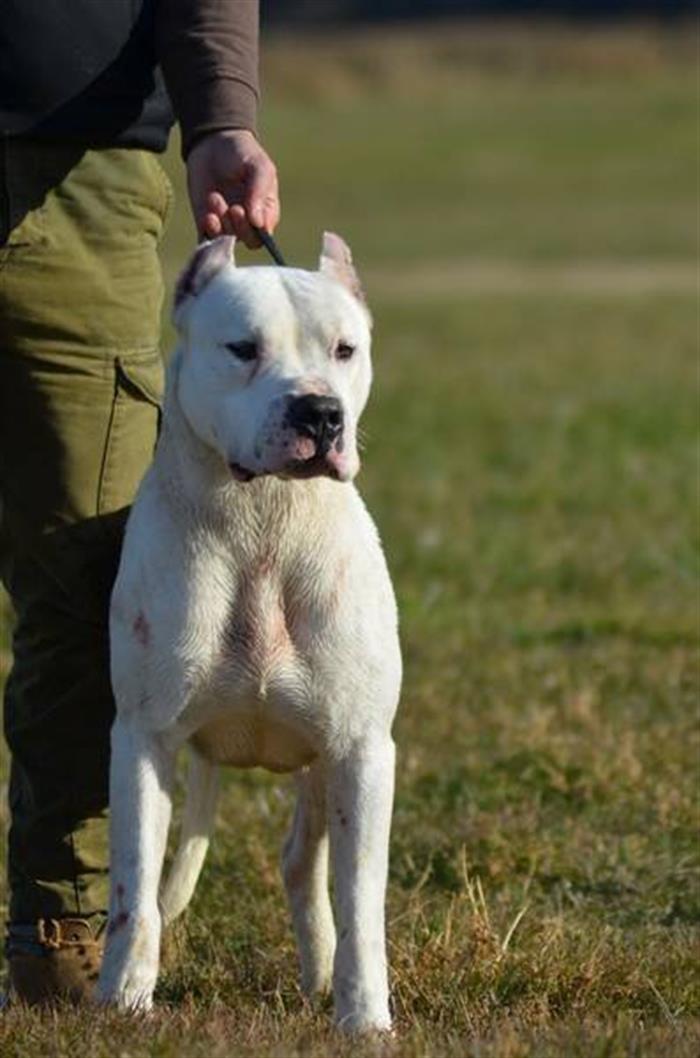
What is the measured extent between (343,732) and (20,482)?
102 centimetres

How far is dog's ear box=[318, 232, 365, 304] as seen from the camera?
5.02 meters

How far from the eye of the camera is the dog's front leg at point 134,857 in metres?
5.02

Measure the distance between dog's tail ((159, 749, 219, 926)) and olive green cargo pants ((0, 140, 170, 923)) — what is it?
0.22 meters

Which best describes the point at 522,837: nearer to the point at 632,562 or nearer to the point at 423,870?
the point at 423,870

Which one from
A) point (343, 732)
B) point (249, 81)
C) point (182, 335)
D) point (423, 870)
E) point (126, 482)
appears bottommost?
point (423, 870)

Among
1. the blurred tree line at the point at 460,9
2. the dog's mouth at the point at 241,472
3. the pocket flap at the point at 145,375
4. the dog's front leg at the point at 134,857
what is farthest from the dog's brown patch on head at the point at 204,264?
the blurred tree line at the point at 460,9

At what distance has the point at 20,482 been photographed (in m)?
5.59

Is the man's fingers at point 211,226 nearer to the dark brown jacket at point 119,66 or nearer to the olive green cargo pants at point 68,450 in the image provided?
the dark brown jacket at point 119,66

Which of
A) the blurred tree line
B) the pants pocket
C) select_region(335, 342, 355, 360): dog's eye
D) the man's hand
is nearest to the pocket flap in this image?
the pants pocket

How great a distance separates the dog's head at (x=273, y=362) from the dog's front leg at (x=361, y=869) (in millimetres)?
601

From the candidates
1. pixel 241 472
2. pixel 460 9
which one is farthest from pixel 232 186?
pixel 460 9

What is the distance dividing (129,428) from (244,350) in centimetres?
91

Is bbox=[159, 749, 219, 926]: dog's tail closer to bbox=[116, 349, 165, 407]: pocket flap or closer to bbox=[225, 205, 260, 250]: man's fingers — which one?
bbox=[116, 349, 165, 407]: pocket flap

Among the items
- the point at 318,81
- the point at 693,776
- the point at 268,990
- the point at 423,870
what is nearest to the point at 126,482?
the point at 268,990
